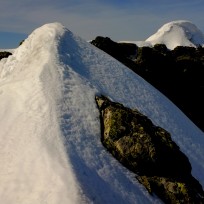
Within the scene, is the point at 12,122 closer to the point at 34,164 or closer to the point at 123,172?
the point at 34,164

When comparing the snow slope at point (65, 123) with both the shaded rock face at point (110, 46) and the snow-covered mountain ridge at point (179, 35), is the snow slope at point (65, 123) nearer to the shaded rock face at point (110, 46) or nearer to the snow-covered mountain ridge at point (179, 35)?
the shaded rock face at point (110, 46)

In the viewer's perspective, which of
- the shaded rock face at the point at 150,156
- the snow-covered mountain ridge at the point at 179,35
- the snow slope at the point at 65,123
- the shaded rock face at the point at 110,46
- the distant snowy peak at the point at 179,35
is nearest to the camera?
the snow slope at the point at 65,123

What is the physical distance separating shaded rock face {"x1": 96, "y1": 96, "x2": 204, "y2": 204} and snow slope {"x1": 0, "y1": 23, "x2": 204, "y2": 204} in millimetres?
443

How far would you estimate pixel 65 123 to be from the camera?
16.8 meters

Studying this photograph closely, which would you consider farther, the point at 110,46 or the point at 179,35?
the point at 179,35

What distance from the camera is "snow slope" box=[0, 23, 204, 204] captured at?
46.1 feet

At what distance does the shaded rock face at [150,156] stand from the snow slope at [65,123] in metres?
0.44

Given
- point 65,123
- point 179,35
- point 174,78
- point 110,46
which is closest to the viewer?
point 65,123

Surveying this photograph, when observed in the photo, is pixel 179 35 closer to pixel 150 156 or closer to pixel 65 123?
pixel 150 156

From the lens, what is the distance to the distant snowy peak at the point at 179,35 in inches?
4803

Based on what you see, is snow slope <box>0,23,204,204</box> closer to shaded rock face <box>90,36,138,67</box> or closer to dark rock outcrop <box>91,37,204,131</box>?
dark rock outcrop <box>91,37,204,131</box>

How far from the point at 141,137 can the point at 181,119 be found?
900 cm

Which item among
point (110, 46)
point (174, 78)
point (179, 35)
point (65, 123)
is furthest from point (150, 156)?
point (179, 35)

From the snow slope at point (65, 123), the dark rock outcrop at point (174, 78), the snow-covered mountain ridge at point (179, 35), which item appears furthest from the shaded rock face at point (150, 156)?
the snow-covered mountain ridge at point (179, 35)
